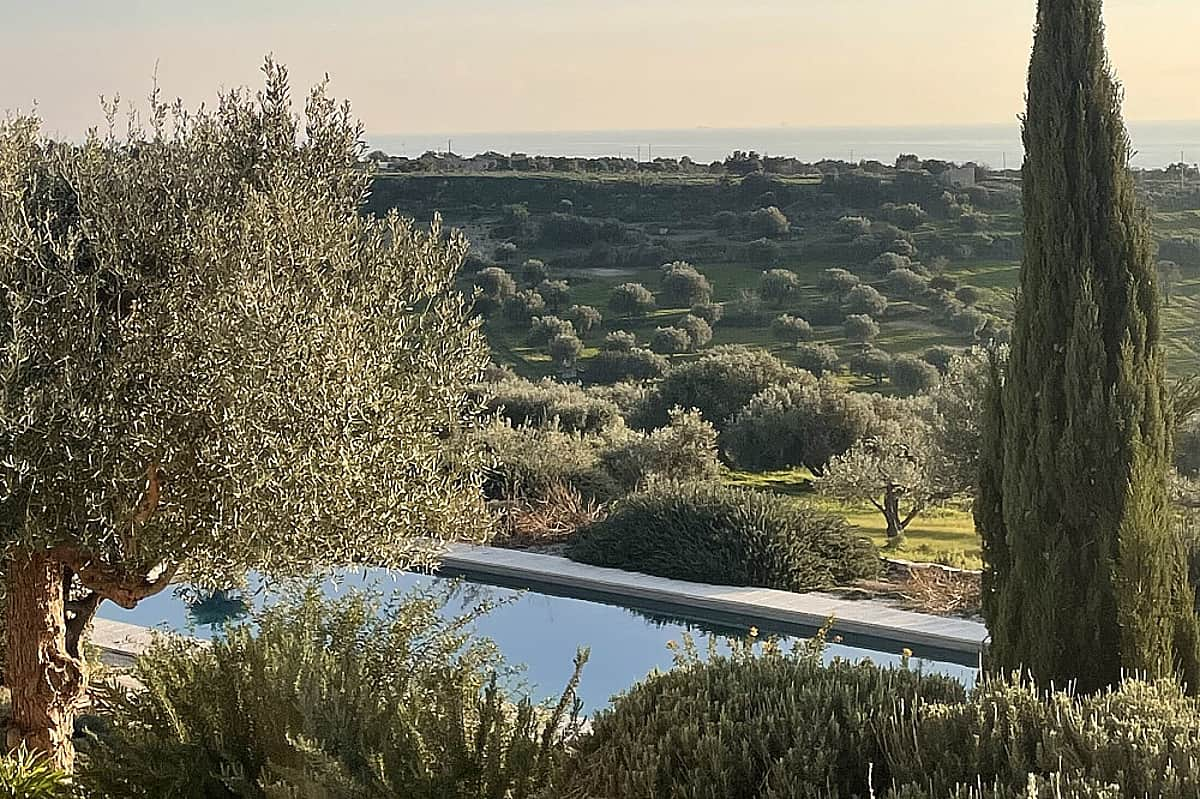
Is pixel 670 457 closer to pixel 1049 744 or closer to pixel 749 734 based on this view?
pixel 749 734

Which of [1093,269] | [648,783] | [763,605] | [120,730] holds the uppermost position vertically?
[1093,269]

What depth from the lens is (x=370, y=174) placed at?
5.57 metres

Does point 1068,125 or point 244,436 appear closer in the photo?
point 244,436

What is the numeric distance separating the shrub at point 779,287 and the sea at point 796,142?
2.74 meters

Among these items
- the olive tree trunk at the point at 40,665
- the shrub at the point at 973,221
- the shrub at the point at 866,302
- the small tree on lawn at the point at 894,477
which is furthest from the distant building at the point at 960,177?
the olive tree trunk at the point at 40,665

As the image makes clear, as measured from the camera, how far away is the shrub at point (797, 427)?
1456cm

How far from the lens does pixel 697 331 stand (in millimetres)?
24625

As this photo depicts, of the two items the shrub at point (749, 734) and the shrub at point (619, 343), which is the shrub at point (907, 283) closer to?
the shrub at point (619, 343)

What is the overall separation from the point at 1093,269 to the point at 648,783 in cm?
303

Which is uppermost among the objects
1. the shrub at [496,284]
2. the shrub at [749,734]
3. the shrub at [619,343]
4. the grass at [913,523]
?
the shrub at [749,734]

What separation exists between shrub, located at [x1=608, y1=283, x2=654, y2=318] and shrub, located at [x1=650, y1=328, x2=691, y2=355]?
1886 millimetres

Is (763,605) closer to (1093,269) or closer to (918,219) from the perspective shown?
(1093,269)

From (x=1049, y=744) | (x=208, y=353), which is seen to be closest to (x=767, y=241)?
(x=208, y=353)

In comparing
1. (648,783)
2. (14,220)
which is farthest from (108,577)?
(648,783)
